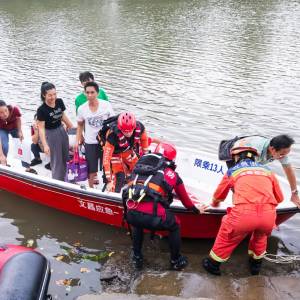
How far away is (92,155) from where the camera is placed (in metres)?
6.31

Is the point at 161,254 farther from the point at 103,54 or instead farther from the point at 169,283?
the point at 103,54

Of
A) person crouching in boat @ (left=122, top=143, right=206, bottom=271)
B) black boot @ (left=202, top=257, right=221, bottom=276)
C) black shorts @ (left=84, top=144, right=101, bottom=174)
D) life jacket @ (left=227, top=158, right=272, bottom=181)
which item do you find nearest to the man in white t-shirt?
black shorts @ (left=84, top=144, right=101, bottom=174)

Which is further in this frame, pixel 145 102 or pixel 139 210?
pixel 145 102

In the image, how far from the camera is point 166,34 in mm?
23297

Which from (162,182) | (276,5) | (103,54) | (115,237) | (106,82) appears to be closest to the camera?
(162,182)

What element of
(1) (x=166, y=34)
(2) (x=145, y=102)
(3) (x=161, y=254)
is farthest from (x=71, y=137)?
(1) (x=166, y=34)

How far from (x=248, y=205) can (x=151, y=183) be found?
3.53 ft

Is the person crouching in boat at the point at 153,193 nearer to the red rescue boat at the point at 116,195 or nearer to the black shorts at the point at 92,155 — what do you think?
the red rescue boat at the point at 116,195

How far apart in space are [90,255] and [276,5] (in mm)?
30050

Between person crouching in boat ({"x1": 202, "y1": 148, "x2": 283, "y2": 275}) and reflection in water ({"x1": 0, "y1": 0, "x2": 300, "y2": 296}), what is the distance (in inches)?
21.4

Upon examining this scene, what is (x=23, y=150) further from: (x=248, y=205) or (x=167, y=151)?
(x=248, y=205)

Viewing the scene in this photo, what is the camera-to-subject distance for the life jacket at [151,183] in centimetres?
445

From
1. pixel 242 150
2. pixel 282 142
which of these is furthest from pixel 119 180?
pixel 282 142

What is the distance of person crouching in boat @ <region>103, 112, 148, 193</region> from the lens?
5323 mm
